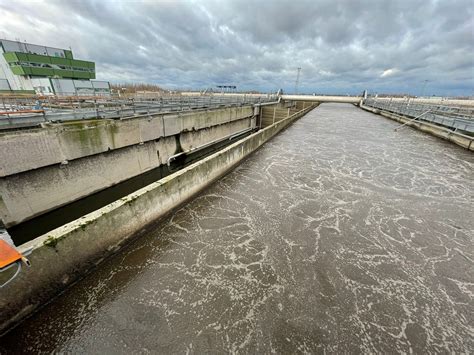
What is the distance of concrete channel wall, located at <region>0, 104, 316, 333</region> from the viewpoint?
10.8 ft

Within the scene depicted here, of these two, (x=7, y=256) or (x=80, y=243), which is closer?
(x=7, y=256)

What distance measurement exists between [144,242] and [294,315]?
3.86 metres

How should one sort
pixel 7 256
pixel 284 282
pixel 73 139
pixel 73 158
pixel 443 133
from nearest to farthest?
pixel 7 256, pixel 284 282, pixel 73 139, pixel 73 158, pixel 443 133

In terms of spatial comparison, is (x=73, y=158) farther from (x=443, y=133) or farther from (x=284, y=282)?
(x=443, y=133)

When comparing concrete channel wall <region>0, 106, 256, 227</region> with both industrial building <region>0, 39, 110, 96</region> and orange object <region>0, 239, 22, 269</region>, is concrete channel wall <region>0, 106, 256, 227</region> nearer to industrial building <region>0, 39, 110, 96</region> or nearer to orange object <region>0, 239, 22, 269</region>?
orange object <region>0, 239, 22, 269</region>

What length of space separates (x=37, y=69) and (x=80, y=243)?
2588 inches

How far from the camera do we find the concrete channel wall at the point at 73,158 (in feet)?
21.8

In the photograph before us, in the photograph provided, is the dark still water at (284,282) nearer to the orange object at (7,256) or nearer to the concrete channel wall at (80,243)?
the concrete channel wall at (80,243)

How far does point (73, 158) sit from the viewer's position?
8.10 m

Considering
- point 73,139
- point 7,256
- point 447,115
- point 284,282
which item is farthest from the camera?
point 447,115

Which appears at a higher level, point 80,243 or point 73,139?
point 73,139

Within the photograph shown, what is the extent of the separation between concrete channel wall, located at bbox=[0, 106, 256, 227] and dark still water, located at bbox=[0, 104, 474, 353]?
16.9 ft

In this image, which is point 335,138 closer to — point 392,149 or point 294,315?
point 392,149

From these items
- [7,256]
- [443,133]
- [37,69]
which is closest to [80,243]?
[7,256]
